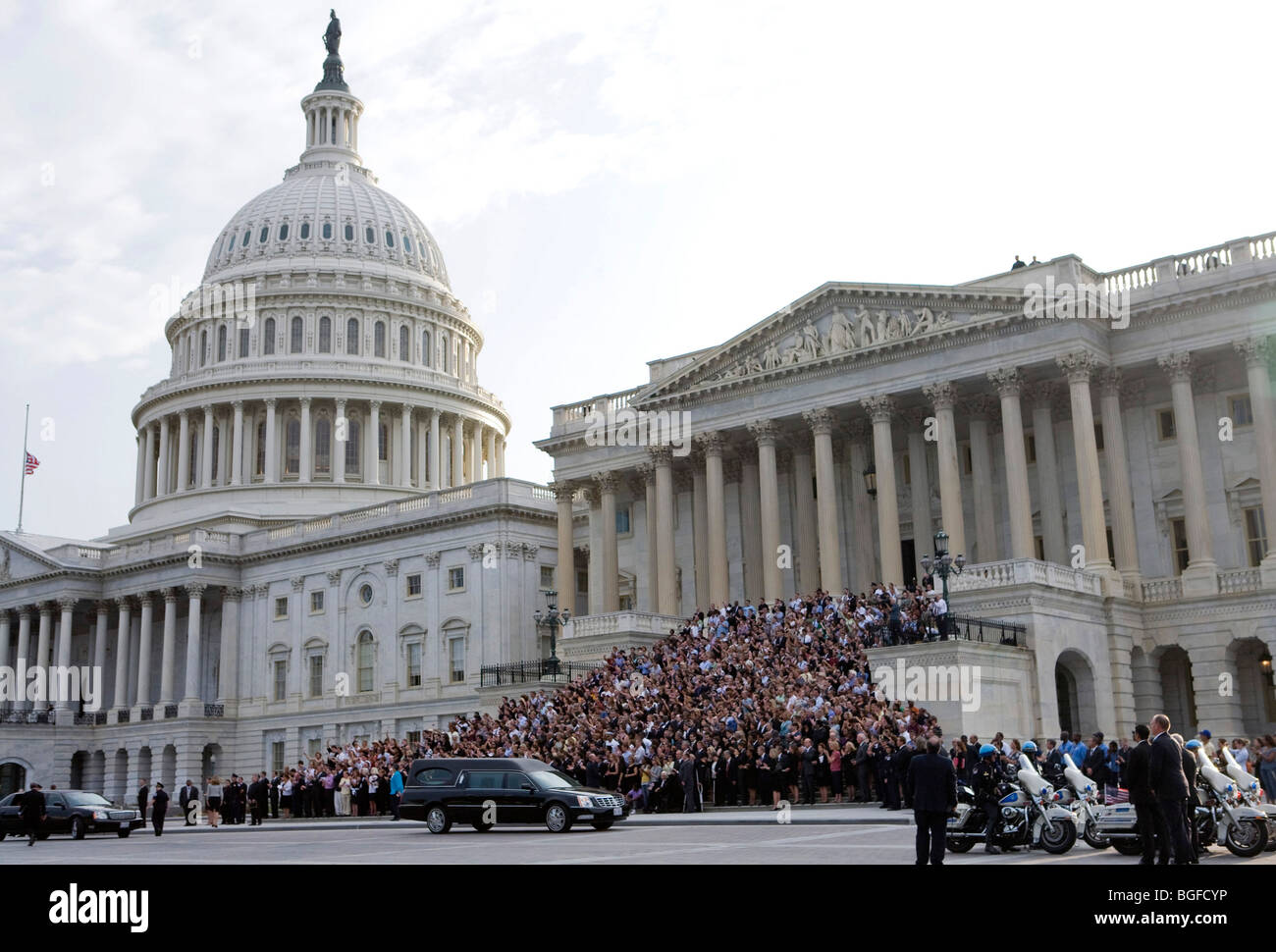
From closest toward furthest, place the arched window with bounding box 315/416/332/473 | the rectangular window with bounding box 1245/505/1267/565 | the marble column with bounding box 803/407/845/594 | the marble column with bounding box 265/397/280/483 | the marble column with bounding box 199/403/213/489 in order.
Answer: the rectangular window with bounding box 1245/505/1267/565 < the marble column with bounding box 803/407/845/594 < the marble column with bounding box 265/397/280/483 < the arched window with bounding box 315/416/332/473 < the marble column with bounding box 199/403/213/489

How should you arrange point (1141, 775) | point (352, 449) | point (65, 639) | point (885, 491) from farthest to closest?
point (352, 449) → point (65, 639) → point (885, 491) → point (1141, 775)

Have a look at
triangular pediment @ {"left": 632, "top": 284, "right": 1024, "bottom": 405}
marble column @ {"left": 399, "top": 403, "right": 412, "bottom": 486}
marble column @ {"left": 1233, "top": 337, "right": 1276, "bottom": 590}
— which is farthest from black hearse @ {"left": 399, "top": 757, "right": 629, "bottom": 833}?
marble column @ {"left": 399, "top": 403, "right": 412, "bottom": 486}

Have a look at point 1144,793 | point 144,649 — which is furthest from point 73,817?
point 144,649

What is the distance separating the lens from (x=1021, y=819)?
21.9 m

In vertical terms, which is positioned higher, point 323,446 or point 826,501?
point 323,446

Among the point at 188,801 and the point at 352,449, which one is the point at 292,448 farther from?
the point at 188,801

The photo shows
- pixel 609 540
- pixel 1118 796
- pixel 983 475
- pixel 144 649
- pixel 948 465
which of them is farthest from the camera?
pixel 144 649

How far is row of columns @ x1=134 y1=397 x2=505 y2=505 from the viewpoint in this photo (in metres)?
101

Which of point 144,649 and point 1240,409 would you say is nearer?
point 1240,409

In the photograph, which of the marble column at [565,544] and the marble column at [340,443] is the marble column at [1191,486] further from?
the marble column at [340,443]

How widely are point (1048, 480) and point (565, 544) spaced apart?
73.8ft

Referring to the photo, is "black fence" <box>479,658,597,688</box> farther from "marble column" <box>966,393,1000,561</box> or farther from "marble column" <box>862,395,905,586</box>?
"marble column" <box>966,393,1000,561</box>

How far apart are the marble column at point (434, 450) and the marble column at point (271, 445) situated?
35.5ft

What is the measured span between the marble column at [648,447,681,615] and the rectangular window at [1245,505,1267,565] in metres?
22.0
